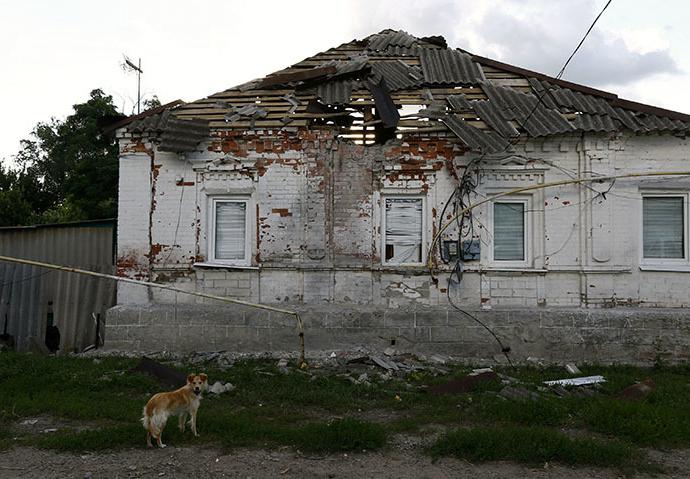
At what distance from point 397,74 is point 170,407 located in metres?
7.34

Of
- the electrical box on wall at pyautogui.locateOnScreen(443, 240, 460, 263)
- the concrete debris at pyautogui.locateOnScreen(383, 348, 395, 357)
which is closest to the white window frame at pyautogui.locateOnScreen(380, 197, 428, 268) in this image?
the electrical box on wall at pyautogui.locateOnScreen(443, 240, 460, 263)

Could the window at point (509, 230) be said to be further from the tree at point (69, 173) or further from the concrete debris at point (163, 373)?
the tree at point (69, 173)

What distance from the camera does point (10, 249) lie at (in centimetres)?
1044

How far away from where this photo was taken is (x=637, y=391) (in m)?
7.04

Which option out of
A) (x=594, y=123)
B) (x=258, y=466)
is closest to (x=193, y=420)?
(x=258, y=466)

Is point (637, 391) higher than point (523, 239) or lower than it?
lower

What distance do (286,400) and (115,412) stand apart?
1940mm

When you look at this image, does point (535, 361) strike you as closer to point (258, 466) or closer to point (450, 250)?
point (450, 250)

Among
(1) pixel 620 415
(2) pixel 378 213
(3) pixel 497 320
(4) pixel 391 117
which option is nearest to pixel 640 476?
(1) pixel 620 415

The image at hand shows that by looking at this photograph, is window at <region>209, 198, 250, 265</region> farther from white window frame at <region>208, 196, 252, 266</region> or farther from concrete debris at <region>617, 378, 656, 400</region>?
concrete debris at <region>617, 378, 656, 400</region>

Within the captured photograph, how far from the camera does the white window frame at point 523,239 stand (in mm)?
9523

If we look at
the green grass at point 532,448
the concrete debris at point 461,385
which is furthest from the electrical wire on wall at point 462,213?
the green grass at point 532,448

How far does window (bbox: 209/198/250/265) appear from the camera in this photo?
386 inches

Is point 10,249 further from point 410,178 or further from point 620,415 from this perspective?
point 620,415
